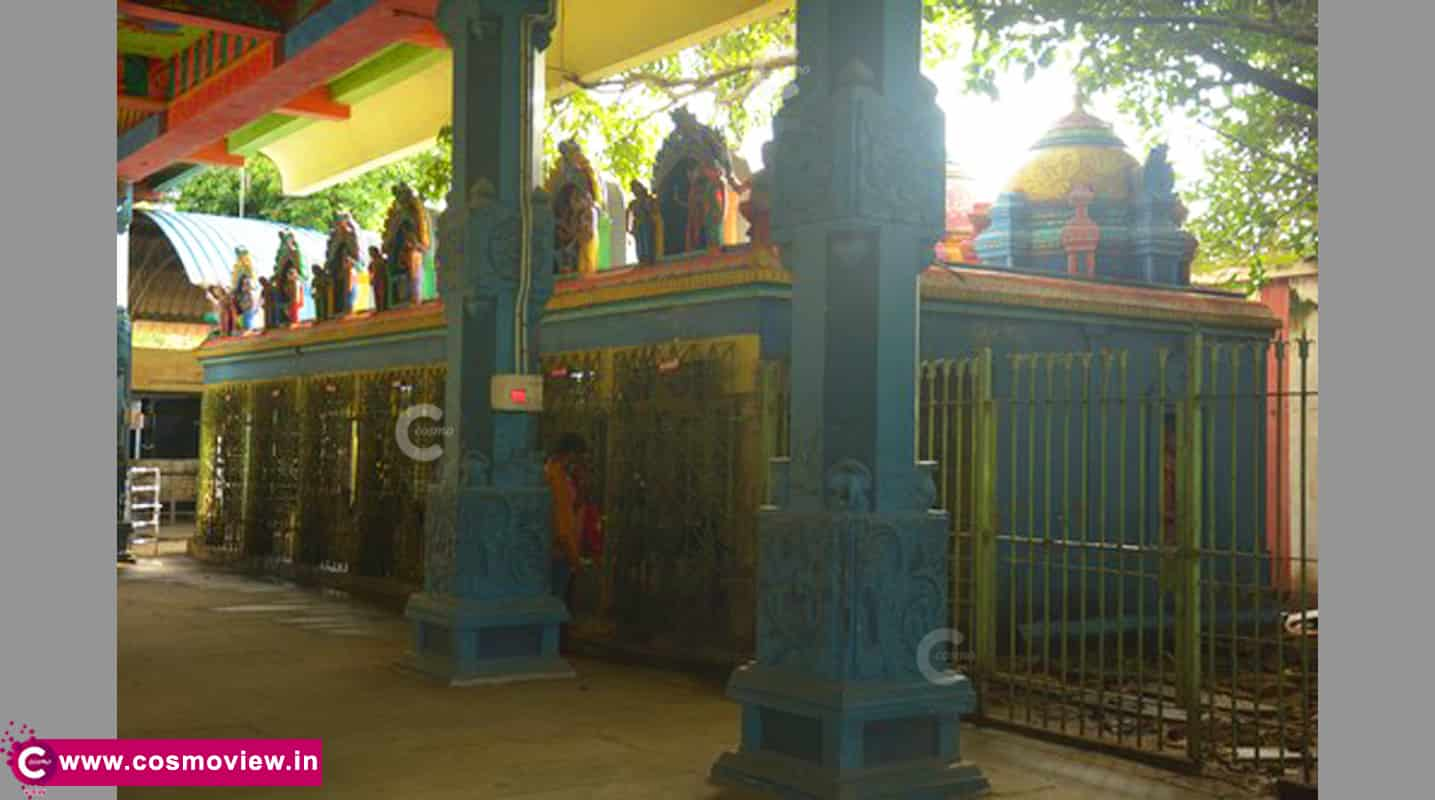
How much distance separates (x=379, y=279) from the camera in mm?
15672

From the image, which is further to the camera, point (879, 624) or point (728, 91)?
point (728, 91)

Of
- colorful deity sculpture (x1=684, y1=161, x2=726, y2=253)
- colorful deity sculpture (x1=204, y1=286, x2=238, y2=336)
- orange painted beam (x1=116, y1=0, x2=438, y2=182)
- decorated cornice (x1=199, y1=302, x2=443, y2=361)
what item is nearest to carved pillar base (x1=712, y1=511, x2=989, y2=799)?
colorful deity sculpture (x1=684, y1=161, x2=726, y2=253)

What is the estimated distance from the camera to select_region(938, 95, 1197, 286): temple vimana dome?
13.6 metres

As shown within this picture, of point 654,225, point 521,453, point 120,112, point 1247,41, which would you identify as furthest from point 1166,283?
point 120,112

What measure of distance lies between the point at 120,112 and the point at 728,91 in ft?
23.8

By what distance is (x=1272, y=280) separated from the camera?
18.4m

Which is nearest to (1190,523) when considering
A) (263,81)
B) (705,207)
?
(705,207)

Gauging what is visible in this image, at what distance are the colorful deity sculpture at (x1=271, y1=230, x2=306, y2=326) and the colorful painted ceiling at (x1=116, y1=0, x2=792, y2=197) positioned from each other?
1.22 meters

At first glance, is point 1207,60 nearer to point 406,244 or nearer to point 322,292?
point 406,244

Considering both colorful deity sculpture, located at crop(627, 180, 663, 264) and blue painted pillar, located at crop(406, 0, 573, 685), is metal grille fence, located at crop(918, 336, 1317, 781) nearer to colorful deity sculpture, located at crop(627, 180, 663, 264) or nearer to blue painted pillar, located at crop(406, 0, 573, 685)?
colorful deity sculpture, located at crop(627, 180, 663, 264)

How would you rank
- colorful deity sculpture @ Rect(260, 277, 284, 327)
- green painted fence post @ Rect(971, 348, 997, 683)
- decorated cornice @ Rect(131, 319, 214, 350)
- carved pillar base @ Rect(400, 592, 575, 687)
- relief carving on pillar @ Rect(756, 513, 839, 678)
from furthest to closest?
decorated cornice @ Rect(131, 319, 214, 350) → colorful deity sculpture @ Rect(260, 277, 284, 327) → carved pillar base @ Rect(400, 592, 575, 687) → green painted fence post @ Rect(971, 348, 997, 683) → relief carving on pillar @ Rect(756, 513, 839, 678)

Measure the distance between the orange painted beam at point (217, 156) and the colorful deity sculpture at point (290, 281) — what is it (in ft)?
4.05

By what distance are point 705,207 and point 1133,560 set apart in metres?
4.80

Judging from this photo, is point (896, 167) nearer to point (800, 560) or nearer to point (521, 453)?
point (800, 560)
